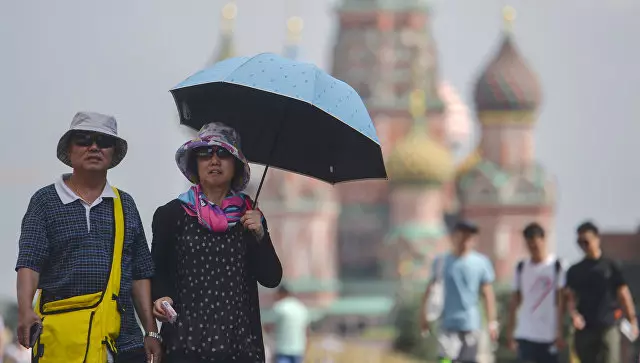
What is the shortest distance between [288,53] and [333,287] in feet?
27.3

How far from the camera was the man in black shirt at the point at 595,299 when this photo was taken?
29.6 ft

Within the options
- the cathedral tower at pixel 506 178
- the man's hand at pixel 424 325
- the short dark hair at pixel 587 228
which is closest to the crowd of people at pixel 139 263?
the short dark hair at pixel 587 228

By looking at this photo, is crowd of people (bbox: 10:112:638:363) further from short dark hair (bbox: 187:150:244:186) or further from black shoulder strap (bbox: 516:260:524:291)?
black shoulder strap (bbox: 516:260:524:291)

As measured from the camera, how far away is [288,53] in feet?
221

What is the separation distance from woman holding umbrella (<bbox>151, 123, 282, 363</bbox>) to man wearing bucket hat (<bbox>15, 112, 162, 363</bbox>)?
66mm

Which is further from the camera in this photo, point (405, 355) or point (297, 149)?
point (405, 355)

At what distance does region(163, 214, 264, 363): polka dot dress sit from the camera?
18.2 feet

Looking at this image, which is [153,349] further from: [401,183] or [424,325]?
[401,183]

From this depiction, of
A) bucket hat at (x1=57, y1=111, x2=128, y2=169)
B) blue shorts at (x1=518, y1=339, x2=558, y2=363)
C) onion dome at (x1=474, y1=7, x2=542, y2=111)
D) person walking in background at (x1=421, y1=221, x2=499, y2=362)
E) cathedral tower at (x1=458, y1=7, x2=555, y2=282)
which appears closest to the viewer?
bucket hat at (x1=57, y1=111, x2=128, y2=169)

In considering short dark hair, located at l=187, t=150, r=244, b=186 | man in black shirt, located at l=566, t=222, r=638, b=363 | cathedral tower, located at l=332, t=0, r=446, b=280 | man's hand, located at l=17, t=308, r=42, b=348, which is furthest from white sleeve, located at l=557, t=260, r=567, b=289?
cathedral tower, located at l=332, t=0, r=446, b=280

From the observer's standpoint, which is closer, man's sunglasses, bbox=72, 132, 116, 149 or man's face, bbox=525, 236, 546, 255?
man's sunglasses, bbox=72, 132, 116, 149

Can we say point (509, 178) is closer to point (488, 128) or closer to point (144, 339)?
point (488, 128)

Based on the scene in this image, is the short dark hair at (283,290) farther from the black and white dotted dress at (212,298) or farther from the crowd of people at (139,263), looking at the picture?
the black and white dotted dress at (212,298)

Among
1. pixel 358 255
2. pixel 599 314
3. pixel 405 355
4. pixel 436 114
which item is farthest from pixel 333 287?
pixel 599 314
